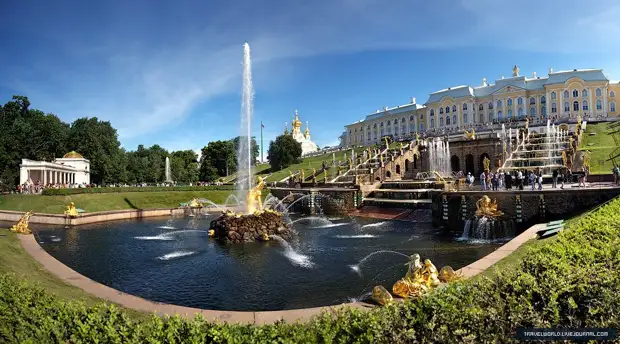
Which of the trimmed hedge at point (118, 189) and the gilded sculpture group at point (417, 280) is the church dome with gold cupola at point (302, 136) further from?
the gilded sculpture group at point (417, 280)

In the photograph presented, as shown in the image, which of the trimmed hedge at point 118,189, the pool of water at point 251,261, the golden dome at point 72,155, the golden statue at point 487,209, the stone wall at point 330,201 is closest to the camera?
the pool of water at point 251,261

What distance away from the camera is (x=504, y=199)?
25.0m

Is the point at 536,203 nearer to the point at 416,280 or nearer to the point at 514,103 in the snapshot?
the point at 416,280

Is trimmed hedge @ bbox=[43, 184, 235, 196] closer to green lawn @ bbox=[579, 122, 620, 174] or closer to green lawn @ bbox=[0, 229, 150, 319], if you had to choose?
green lawn @ bbox=[0, 229, 150, 319]

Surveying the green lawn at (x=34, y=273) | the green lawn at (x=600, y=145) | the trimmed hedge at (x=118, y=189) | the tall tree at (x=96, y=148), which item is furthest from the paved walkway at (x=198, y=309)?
the tall tree at (x=96, y=148)

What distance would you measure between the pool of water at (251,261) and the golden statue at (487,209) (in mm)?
2635

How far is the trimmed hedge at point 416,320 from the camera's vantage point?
532 centimetres

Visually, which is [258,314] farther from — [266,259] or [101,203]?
[101,203]

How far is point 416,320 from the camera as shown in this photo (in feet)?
18.1

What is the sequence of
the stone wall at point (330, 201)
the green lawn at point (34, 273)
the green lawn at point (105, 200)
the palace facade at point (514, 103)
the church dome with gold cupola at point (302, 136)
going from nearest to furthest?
the green lawn at point (34, 273), the green lawn at point (105, 200), the stone wall at point (330, 201), the palace facade at point (514, 103), the church dome with gold cupola at point (302, 136)

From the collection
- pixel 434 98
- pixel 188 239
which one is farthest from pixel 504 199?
pixel 434 98

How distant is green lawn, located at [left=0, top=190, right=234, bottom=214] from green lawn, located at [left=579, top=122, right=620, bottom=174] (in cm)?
4564

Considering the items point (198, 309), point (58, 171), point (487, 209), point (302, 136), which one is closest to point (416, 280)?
point (198, 309)

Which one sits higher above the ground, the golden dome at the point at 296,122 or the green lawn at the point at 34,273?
the golden dome at the point at 296,122
